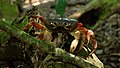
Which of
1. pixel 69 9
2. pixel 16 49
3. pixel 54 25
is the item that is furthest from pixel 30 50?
pixel 69 9

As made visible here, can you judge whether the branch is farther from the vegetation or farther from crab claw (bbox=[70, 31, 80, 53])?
crab claw (bbox=[70, 31, 80, 53])

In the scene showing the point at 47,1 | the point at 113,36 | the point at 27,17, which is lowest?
the point at 113,36

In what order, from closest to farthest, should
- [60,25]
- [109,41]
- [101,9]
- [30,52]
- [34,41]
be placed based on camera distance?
[34,41] → [30,52] → [60,25] → [109,41] → [101,9]

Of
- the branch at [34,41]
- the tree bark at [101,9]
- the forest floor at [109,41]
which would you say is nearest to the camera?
the branch at [34,41]

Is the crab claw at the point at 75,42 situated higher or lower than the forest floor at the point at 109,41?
higher

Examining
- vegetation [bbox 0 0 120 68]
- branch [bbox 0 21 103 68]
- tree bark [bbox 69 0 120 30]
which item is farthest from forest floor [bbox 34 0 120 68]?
branch [bbox 0 21 103 68]

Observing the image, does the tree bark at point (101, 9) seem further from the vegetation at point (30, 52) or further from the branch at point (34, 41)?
the branch at point (34, 41)

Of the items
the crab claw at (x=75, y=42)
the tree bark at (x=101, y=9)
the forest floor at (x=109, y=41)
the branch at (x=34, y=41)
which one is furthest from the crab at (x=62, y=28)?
the tree bark at (x=101, y=9)

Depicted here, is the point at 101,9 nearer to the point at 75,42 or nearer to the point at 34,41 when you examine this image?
the point at 75,42

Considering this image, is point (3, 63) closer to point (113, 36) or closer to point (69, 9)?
point (113, 36)

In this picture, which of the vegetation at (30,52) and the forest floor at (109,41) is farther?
the forest floor at (109,41)

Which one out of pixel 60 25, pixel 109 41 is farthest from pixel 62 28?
pixel 109 41
